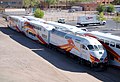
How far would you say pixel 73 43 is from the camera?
30812 millimetres

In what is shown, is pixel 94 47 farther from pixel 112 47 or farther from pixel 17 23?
pixel 17 23

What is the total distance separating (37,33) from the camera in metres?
42.3

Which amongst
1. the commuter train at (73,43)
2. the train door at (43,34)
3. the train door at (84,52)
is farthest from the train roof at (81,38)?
the train door at (43,34)

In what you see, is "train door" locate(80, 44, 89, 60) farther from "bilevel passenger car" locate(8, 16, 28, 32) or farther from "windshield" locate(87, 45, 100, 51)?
"bilevel passenger car" locate(8, 16, 28, 32)

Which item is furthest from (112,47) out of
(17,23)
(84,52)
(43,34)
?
(17,23)

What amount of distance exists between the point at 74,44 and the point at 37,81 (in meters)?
8.96

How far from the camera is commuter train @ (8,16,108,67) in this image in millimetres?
27186

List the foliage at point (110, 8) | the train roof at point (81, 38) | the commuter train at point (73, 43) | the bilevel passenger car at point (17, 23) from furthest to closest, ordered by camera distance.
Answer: the foliage at point (110, 8) → the bilevel passenger car at point (17, 23) → the train roof at point (81, 38) → the commuter train at point (73, 43)

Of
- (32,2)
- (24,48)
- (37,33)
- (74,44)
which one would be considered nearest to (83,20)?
(37,33)

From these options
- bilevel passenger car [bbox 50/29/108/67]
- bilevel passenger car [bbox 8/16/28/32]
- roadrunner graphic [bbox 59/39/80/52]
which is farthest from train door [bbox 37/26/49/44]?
bilevel passenger car [bbox 8/16/28/32]

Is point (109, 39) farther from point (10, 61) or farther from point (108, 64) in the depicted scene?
point (10, 61)

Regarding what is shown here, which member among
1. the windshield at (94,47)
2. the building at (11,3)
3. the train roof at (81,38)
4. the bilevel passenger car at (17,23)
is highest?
the train roof at (81,38)

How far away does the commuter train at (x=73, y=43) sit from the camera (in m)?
27.2

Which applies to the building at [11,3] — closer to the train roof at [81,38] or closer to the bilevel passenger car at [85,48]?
the train roof at [81,38]
